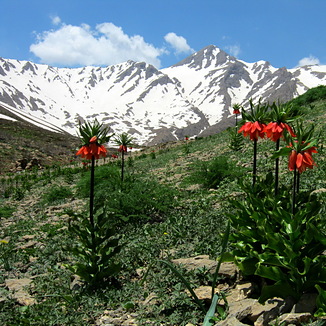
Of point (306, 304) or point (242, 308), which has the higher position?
point (306, 304)

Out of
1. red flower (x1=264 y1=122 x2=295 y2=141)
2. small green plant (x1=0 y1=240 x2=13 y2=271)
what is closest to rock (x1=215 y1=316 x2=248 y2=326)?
red flower (x1=264 y1=122 x2=295 y2=141)

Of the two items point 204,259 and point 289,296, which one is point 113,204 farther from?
point 289,296

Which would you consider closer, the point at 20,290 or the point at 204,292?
the point at 204,292

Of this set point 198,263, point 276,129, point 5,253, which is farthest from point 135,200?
point 276,129

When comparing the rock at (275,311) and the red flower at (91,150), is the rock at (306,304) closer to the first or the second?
the rock at (275,311)

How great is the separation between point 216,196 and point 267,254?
18.7 feet

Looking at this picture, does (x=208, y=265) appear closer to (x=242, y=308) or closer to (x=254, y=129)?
(x=242, y=308)

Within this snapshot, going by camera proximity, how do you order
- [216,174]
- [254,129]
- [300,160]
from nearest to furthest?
[300,160]
[254,129]
[216,174]

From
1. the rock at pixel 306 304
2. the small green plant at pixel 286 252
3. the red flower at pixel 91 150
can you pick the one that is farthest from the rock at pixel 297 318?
the red flower at pixel 91 150

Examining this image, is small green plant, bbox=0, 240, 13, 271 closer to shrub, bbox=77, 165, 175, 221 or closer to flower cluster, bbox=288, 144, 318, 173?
shrub, bbox=77, 165, 175, 221

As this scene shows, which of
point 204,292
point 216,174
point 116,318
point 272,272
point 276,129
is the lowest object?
point 116,318

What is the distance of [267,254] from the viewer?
330 centimetres

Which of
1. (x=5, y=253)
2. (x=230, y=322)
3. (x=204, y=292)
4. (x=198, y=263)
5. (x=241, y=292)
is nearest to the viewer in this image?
(x=230, y=322)

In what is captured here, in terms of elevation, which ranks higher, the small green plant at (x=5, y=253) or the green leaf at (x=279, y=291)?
the green leaf at (x=279, y=291)
